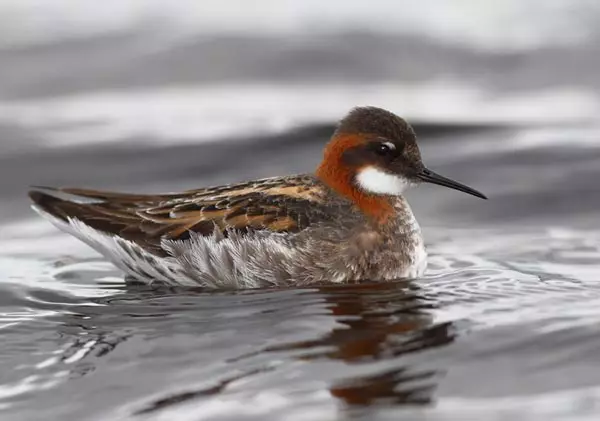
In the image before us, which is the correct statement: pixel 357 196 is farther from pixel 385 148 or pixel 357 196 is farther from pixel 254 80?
pixel 254 80

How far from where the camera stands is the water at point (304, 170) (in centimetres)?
621

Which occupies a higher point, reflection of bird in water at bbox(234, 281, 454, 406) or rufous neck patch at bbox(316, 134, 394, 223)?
rufous neck patch at bbox(316, 134, 394, 223)

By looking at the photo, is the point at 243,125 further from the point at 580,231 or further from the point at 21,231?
the point at 580,231

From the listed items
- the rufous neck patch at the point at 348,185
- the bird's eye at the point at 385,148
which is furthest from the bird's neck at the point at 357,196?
the bird's eye at the point at 385,148

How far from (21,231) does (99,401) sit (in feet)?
13.4

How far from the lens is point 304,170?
449 inches

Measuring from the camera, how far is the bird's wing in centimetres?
827

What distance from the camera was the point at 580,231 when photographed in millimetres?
9508

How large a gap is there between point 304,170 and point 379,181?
2889 millimetres

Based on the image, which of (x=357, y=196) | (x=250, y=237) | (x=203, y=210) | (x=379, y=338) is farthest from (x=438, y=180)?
(x=379, y=338)

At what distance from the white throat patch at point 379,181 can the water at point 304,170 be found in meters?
0.62

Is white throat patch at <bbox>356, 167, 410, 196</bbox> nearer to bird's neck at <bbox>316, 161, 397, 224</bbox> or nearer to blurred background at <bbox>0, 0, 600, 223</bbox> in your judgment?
bird's neck at <bbox>316, 161, 397, 224</bbox>

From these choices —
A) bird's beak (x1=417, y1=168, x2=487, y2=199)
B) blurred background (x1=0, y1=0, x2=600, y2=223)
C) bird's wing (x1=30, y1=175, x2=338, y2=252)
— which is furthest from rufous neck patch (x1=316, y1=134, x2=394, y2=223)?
blurred background (x1=0, y1=0, x2=600, y2=223)

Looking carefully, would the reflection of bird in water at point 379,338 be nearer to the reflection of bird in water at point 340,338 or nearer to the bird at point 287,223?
the reflection of bird in water at point 340,338
